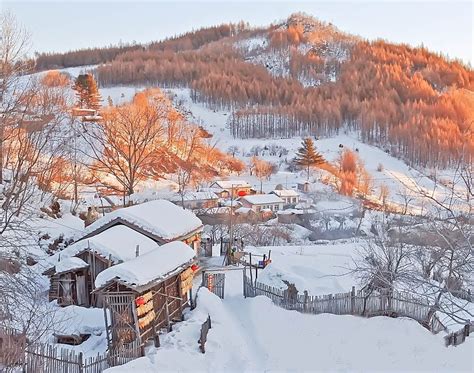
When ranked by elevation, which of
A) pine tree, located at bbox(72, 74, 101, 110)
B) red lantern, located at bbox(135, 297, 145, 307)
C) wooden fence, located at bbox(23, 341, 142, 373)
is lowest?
wooden fence, located at bbox(23, 341, 142, 373)

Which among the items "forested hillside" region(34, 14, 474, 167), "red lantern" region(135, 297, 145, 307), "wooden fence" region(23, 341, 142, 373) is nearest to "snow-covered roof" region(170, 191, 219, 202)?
"red lantern" region(135, 297, 145, 307)

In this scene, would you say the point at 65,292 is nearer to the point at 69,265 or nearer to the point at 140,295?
the point at 69,265

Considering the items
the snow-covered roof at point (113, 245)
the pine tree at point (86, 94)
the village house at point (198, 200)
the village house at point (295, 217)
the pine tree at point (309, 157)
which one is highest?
the pine tree at point (86, 94)

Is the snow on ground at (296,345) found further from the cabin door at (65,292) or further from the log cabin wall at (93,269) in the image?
the cabin door at (65,292)

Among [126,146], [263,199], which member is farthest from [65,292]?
[263,199]

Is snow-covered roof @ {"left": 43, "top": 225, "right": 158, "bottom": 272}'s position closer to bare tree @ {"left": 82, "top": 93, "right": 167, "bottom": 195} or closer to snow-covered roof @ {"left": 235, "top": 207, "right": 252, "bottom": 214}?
bare tree @ {"left": 82, "top": 93, "right": 167, "bottom": 195}

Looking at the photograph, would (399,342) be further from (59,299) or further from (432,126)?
(432,126)

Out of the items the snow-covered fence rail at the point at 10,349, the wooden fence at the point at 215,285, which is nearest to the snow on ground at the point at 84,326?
the snow-covered fence rail at the point at 10,349

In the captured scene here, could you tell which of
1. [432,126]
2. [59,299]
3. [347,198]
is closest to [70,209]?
[59,299]
